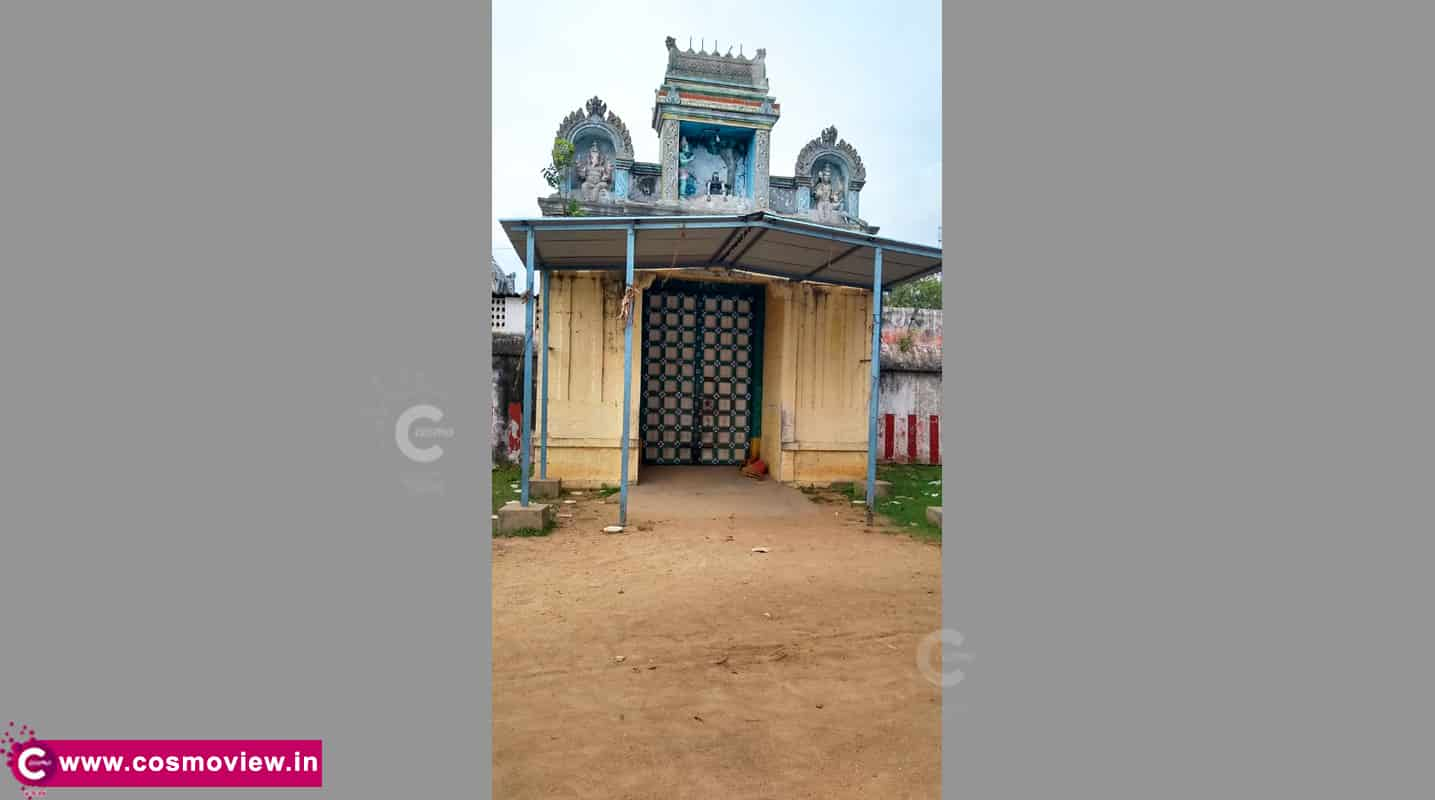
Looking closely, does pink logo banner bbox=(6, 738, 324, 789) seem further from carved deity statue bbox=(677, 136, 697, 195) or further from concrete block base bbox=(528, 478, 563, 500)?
carved deity statue bbox=(677, 136, 697, 195)

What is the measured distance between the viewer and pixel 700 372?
11.0 m

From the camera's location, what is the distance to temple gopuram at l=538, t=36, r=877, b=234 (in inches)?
558

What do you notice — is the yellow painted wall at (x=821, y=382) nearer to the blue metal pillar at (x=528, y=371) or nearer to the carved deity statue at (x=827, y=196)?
the blue metal pillar at (x=528, y=371)

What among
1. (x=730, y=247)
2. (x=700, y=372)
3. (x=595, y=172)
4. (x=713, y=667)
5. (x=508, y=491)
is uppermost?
(x=595, y=172)

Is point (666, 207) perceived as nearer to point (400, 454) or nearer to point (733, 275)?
point (733, 275)

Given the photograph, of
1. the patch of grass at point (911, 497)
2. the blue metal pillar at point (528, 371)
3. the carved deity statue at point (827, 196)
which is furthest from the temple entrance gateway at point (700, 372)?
the carved deity statue at point (827, 196)

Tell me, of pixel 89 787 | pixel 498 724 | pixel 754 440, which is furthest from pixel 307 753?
pixel 754 440

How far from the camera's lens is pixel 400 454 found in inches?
55.8

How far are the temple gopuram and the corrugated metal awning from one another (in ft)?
15.6

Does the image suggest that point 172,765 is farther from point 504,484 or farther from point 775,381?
point 775,381

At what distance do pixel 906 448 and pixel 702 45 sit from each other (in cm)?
949

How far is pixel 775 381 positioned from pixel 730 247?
2.58 m

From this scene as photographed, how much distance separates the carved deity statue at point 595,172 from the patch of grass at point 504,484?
6021 millimetres

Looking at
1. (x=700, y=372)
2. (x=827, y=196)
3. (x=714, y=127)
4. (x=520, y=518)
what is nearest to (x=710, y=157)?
(x=714, y=127)
